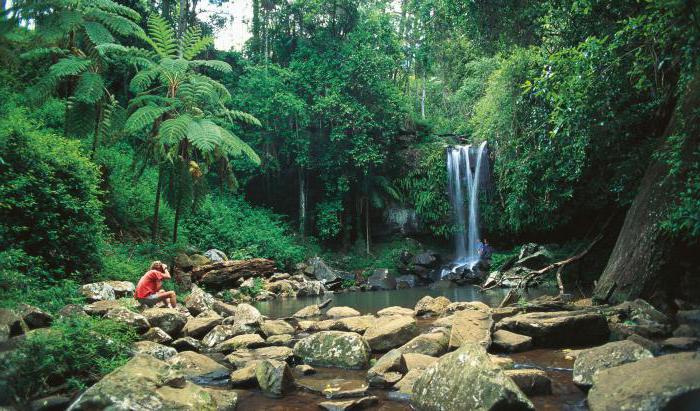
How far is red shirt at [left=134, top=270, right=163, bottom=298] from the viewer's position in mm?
8719

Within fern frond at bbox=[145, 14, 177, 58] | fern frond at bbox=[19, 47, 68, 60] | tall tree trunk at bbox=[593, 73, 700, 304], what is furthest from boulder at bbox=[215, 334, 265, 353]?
fern frond at bbox=[19, 47, 68, 60]

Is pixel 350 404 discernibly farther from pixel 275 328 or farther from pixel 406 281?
pixel 406 281

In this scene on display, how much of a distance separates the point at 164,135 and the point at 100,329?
6.17 meters

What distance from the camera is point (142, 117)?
34.8ft

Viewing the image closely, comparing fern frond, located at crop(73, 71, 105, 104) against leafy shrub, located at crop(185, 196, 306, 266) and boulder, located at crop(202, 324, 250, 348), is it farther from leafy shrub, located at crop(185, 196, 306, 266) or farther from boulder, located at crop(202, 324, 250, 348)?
leafy shrub, located at crop(185, 196, 306, 266)

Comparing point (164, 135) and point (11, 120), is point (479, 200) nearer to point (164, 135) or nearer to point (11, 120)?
point (164, 135)

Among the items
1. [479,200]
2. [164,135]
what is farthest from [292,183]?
[164,135]

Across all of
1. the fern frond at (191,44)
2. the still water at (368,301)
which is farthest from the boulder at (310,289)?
the fern frond at (191,44)

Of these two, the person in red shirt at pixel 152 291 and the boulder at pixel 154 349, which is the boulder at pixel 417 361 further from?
the person in red shirt at pixel 152 291

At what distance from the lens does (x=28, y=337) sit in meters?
4.33

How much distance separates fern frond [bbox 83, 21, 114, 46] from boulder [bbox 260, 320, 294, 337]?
7.88 meters

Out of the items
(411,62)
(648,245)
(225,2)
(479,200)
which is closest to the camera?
(648,245)

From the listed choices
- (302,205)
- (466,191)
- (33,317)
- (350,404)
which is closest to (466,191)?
(466,191)

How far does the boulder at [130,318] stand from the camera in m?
6.34
